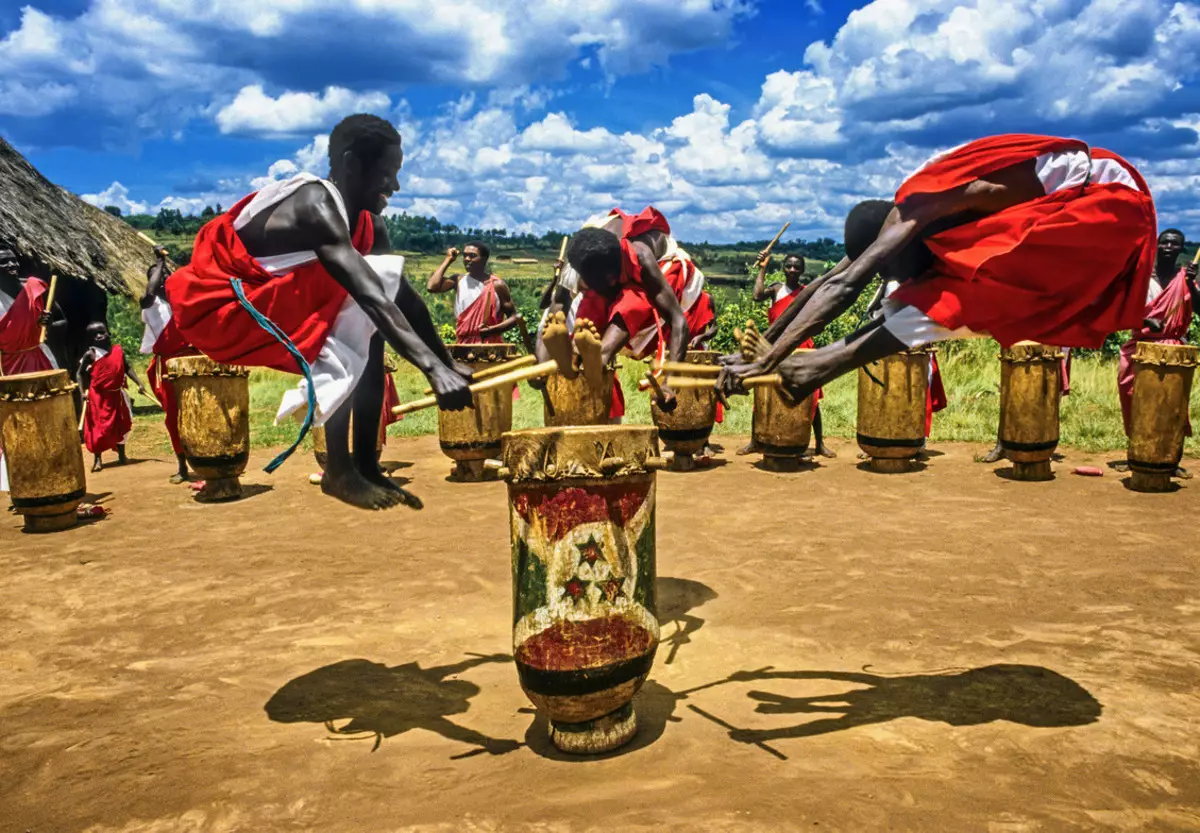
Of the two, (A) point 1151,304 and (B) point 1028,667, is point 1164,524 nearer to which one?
(A) point 1151,304

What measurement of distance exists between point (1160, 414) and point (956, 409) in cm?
413

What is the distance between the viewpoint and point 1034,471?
310 inches

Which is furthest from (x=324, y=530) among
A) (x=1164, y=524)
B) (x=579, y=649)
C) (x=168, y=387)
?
(x=1164, y=524)

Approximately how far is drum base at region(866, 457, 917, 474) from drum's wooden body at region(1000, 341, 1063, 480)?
86 cm

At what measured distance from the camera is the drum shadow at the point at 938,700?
3.39 meters

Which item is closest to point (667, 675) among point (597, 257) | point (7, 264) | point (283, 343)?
point (283, 343)

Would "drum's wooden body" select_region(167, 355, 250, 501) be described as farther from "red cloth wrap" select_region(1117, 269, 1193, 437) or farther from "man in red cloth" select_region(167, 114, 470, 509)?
"red cloth wrap" select_region(1117, 269, 1193, 437)

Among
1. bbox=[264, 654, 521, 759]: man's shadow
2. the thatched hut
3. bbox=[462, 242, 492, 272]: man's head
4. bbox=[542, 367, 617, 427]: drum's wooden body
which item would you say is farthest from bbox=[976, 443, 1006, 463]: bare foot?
the thatched hut

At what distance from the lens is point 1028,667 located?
13.0ft

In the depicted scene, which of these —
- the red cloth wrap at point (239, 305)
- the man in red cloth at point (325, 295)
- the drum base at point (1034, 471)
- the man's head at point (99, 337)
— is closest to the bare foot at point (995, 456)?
the drum base at point (1034, 471)

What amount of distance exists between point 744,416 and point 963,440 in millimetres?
2682

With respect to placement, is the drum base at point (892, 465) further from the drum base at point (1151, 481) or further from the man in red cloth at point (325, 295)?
the man in red cloth at point (325, 295)

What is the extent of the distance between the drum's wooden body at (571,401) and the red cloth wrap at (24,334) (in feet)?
15.2

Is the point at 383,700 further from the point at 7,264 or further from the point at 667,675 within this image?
the point at 7,264
